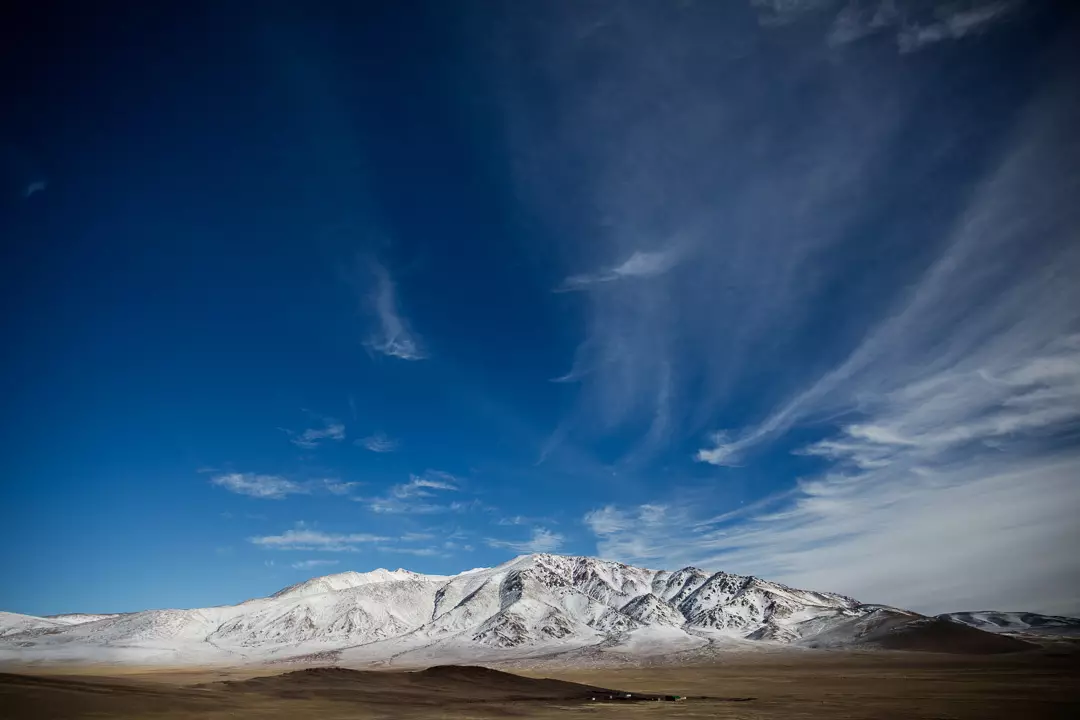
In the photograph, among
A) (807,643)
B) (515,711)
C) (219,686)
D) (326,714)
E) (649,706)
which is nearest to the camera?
(326,714)

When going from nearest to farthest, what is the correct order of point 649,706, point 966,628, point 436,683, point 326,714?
point 326,714
point 649,706
point 436,683
point 966,628

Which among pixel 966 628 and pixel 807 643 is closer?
pixel 966 628

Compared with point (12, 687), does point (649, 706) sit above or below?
below

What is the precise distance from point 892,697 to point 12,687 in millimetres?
57039

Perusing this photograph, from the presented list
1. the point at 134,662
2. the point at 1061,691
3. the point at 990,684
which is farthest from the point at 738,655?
the point at 134,662

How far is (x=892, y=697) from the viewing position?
155 feet

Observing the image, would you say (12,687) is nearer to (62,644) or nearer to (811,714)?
(811,714)

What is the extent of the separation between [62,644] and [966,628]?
283948 millimetres

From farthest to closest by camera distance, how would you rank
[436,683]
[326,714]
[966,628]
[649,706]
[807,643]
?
[807,643] → [966,628] → [436,683] → [649,706] → [326,714]

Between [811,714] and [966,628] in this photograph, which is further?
[966,628]

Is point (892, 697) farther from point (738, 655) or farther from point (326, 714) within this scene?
point (738, 655)

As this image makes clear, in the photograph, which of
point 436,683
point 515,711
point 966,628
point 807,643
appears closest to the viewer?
point 515,711

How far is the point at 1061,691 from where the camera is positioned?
49.5 metres

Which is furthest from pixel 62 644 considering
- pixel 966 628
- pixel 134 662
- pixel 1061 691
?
pixel 966 628
